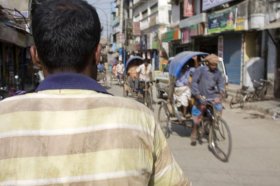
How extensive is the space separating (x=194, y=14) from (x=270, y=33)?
11334 mm

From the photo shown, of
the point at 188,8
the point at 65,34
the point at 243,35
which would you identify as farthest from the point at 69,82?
the point at 188,8

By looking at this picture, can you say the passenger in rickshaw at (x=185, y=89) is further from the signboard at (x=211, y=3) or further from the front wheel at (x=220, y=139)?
the signboard at (x=211, y=3)

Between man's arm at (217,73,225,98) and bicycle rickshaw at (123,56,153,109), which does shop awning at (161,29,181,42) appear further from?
man's arm at (217,73,225,98)

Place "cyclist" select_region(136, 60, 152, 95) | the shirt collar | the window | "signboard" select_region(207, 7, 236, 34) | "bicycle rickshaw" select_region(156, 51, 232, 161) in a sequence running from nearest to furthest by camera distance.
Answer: the shirt collar
"bicycle rickshaw" select_region(156, 51, 232, 161)
"cyclist" select_region(136, 60, 152, 95)
"signboard" select_region(207, 7, 236, 34)
the window

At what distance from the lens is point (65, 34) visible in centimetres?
153

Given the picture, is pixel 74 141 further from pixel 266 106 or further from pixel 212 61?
pixel 266 106

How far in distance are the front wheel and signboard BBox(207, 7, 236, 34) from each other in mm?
11899

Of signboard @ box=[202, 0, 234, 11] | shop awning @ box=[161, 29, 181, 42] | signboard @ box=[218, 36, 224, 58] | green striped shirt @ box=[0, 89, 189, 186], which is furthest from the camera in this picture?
shop awning @ box=[161, 29, 181, 42]

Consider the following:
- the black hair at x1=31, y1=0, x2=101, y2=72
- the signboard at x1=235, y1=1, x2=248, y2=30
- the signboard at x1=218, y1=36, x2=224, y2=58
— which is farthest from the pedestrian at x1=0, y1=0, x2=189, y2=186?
the signboard at x1=218, y1=36, x2=224, y2=58

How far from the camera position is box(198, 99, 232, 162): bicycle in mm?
7055

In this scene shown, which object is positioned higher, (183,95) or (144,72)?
(144,72)

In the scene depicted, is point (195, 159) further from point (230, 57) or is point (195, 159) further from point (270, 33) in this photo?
point (230, 57)

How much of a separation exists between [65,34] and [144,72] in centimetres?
1283

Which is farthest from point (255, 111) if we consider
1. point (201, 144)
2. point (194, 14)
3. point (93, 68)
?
point (194, 14)
